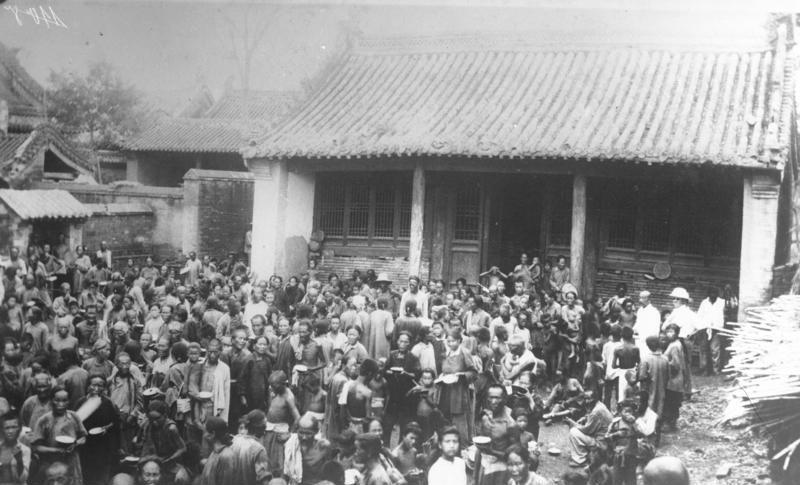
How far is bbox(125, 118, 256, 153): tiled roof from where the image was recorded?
26250 mm

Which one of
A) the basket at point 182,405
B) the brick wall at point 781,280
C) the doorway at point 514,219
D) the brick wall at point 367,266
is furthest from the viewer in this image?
the brick wall at point 367,266

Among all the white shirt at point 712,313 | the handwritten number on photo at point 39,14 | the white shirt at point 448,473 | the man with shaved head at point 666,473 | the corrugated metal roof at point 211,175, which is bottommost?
the white shirt at point 448,473

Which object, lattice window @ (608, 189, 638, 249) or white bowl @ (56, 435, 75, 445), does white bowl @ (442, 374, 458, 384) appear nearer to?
white bowl @ (56, 435, 75, 445)

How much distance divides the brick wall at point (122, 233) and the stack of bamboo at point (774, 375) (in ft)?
55.2

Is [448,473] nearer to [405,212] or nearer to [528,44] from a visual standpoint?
[405,212]

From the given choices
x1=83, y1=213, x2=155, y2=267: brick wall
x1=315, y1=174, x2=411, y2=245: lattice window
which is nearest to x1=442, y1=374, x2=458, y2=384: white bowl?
x1=315, y1=174, x2=411, y2=245: lattice window

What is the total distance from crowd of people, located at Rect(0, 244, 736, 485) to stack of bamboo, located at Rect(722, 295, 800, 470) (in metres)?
0.41

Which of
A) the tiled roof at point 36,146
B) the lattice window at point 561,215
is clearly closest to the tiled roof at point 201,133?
the tiled roof at point 36,146

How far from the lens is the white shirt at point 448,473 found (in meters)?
6.89

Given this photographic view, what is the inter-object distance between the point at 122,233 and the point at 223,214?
8.82 ft

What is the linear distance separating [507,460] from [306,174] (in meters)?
11.1

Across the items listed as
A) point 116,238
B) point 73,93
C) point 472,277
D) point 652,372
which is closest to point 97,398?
point 652,372

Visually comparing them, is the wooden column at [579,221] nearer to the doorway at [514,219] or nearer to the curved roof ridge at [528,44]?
the doorway at [514,219]

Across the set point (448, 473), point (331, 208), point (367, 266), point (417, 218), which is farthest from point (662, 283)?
point (448, 473)
